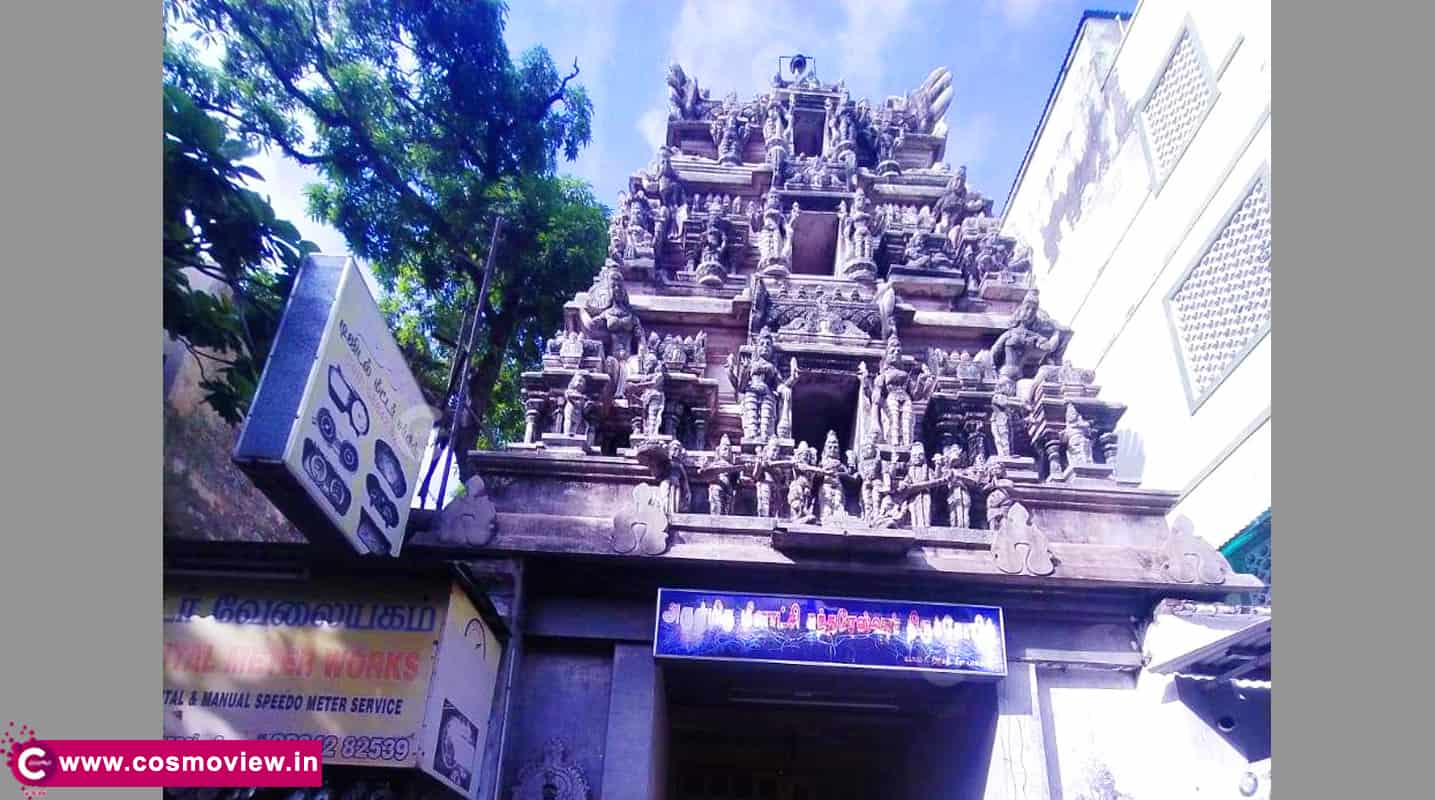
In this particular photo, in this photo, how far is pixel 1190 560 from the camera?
30.2 ft

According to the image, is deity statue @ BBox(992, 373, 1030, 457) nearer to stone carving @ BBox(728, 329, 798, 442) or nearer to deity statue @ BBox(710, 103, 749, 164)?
stone carving @ BBox(728, 329, 798, 442)

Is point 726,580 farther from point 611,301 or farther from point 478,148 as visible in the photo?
point 478,148

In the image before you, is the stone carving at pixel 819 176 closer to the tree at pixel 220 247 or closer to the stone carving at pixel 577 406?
the stone carving at pixel 577 406

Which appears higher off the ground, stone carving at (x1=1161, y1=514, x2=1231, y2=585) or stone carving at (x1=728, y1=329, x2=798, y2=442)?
stone carving at (x1=728, y1=329, x2=798, y2=442)

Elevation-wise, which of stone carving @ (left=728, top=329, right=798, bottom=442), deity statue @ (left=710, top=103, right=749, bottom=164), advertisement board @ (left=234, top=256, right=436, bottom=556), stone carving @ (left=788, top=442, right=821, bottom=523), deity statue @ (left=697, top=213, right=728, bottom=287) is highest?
deity statue @ (left=710, top=103, right=749, bottom=164)

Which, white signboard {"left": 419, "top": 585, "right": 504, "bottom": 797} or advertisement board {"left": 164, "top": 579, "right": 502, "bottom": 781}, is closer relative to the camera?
advertisement board {"left": 164, "top": 579, "right": 502, "bottom": 781}

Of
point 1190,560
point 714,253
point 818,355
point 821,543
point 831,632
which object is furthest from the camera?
point 714,253

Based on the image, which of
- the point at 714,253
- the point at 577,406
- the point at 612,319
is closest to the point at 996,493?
the point at 577,406

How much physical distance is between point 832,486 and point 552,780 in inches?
172

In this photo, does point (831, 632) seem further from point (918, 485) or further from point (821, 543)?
point (918, 485)

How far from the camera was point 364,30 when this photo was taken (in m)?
16.0

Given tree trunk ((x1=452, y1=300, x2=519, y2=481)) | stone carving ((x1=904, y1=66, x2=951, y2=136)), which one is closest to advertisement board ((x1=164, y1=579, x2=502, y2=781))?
tree trunk ((x1=452, y1=300, x2=519, y2=481))

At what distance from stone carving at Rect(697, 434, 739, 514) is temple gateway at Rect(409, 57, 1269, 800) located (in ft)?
0.12

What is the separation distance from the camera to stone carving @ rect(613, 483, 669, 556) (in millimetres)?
8945
